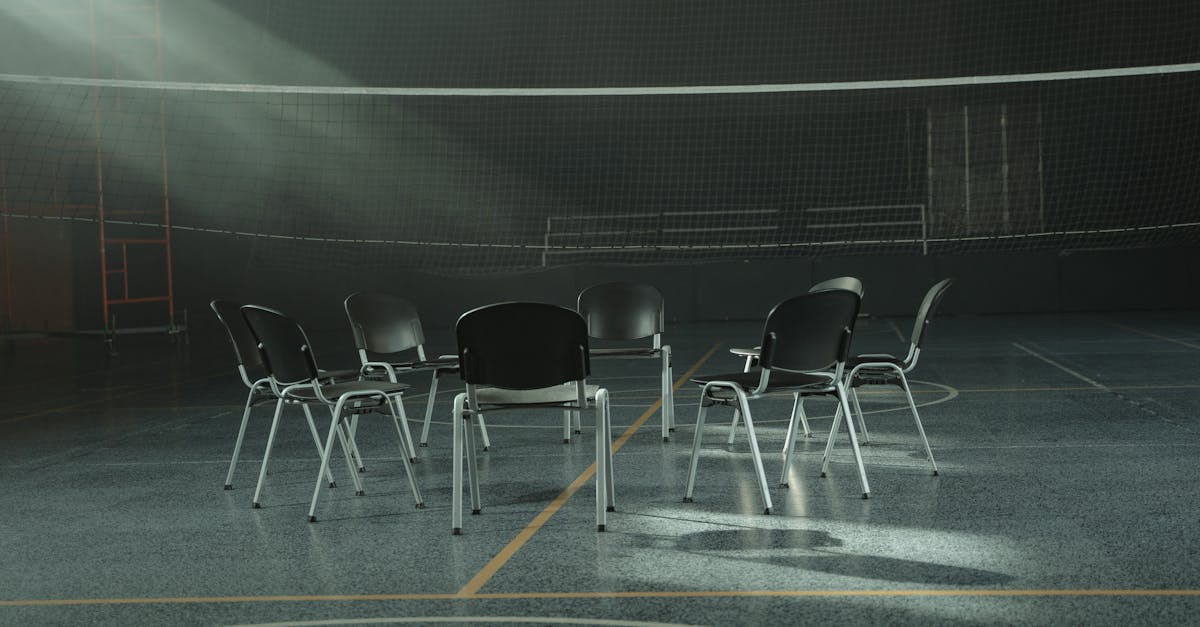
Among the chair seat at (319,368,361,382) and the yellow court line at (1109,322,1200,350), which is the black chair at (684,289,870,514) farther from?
the yellow court line at (1109,322,1200,350)

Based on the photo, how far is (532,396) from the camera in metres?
4.37

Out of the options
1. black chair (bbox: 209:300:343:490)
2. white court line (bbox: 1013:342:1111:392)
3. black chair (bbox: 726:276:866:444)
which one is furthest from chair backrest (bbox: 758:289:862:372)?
white court line (bbox: 1013:342:1111:392)

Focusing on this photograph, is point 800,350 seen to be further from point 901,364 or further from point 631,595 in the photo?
point 631,595

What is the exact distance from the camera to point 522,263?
17.5 meters

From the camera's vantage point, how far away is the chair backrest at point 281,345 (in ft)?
14.5

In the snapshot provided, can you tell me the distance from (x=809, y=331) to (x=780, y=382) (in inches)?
12.4

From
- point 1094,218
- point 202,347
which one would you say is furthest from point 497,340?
point 1094,218

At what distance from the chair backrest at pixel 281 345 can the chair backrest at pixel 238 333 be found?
36cm

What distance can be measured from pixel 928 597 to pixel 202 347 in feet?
40.7

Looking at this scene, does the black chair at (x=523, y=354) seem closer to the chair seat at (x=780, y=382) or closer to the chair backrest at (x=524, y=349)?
the chair backrest at (x=524, y=349)

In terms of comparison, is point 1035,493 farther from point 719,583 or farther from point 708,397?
point 719,583

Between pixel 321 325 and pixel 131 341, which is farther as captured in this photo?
pixel 321 325

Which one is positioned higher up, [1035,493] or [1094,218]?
[1094,218]

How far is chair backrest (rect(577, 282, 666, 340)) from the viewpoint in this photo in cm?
652
